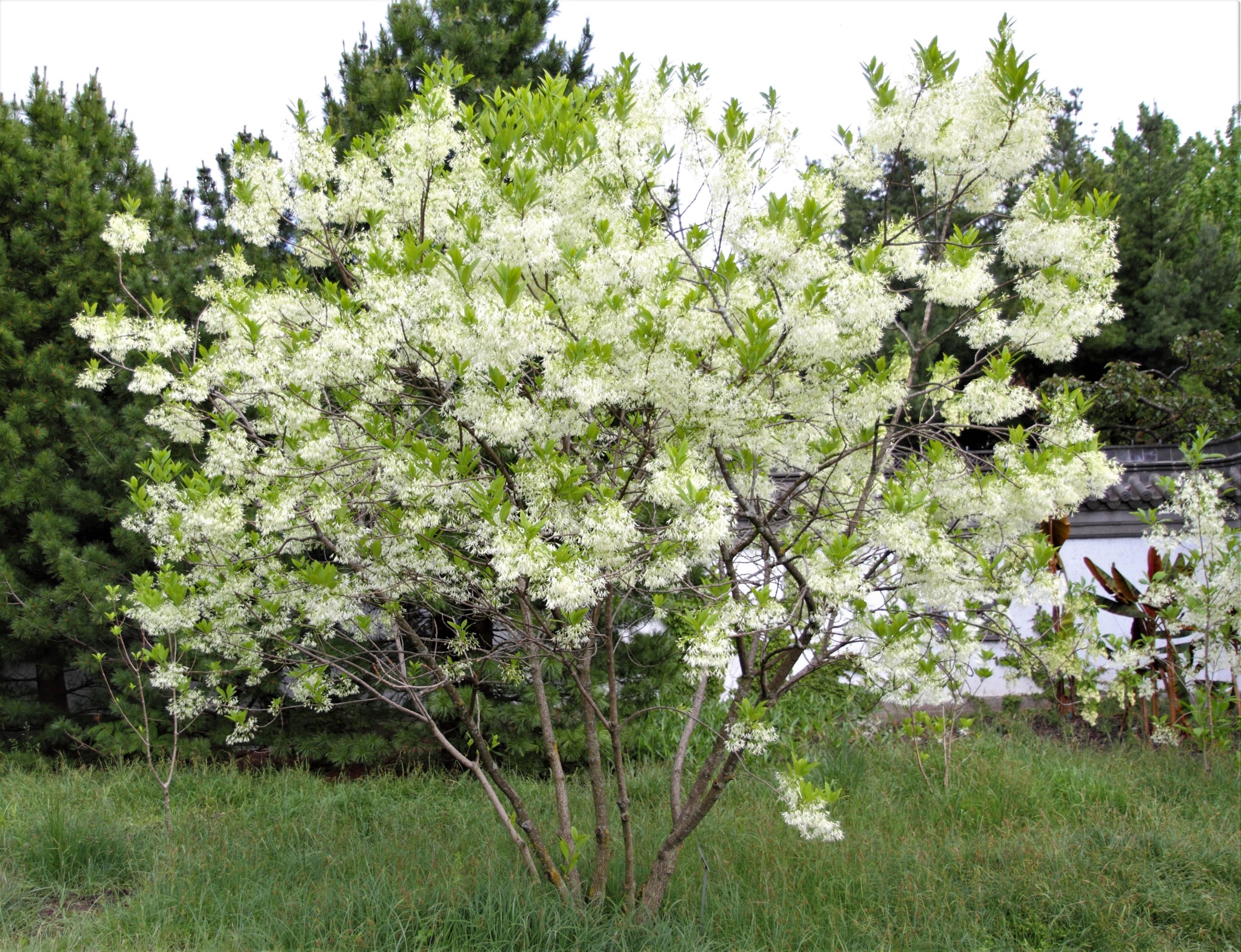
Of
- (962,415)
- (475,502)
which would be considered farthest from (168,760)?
(962,415)

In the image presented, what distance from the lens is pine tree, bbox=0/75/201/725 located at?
20.5 feet

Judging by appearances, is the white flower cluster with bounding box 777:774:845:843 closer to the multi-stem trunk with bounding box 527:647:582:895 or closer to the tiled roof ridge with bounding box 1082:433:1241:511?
the multi-stem trunk with bounding box 527:647:582:895

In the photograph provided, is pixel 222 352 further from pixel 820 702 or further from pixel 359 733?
pixel 820 702

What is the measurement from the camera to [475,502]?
2842 millimetres

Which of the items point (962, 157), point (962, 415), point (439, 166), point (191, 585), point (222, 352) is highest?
point (439, 166)

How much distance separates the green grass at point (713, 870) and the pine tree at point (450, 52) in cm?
493

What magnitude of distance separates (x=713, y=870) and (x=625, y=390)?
242 cm

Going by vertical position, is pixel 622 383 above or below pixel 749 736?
above

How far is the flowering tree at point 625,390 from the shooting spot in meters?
2.88

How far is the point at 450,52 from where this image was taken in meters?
6.69

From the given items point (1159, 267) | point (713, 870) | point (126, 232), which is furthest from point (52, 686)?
point (1159, 267)

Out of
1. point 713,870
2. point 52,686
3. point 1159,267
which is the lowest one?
point 713,870

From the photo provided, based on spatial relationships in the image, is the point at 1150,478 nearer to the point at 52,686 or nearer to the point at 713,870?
the point at 713,870

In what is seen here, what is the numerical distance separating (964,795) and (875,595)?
4642 mm
